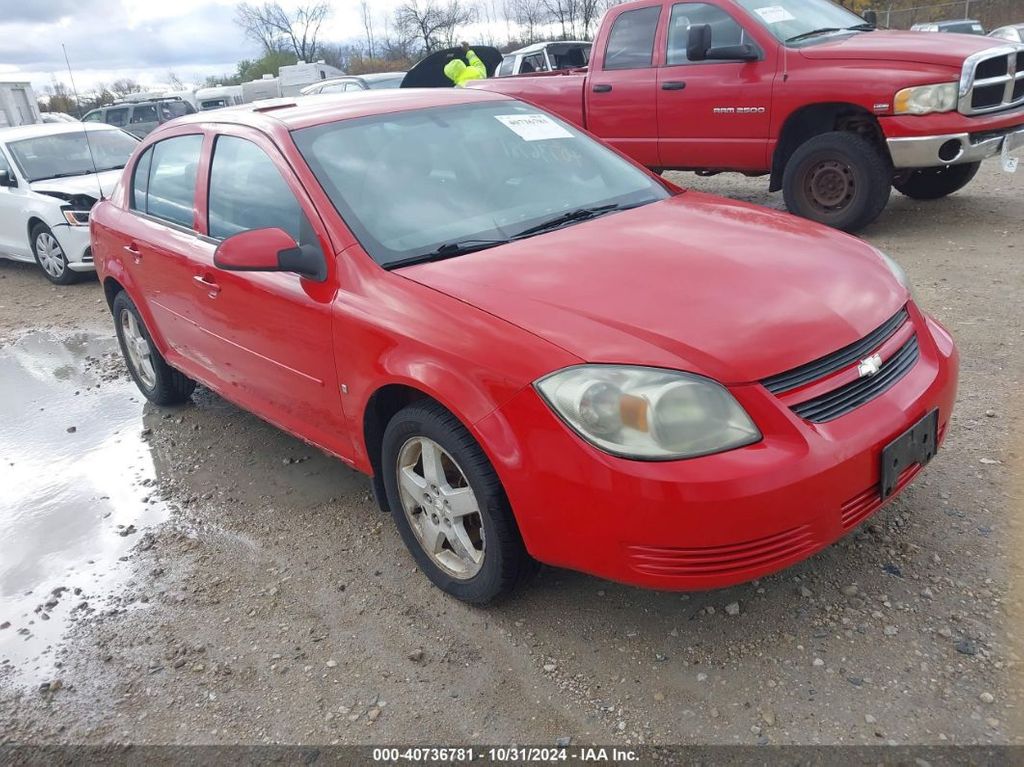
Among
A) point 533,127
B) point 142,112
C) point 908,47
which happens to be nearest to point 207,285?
point 533,127

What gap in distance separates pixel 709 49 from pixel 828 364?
214 inches

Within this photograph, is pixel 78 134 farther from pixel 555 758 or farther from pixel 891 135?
pixel 555 758

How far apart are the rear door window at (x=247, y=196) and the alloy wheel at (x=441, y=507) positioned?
901 millimetres

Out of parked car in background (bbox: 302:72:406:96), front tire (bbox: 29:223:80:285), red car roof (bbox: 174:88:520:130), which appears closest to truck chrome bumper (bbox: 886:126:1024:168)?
red car roof (bbox: 174:88:520:130)

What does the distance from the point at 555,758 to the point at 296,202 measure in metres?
2.11

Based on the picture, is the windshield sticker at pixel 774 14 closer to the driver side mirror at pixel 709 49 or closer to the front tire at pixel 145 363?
the driver side mirror at pixel 709 49

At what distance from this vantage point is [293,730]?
2.38m

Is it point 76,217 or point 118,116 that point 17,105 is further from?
point 76,217

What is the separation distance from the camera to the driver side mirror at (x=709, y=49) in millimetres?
6801

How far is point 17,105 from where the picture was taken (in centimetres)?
2508

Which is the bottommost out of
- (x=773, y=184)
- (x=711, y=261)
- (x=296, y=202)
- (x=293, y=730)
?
Result: (x=293, y=730)

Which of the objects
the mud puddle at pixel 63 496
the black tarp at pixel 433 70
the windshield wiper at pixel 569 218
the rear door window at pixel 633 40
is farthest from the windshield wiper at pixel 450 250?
the black tarp at pixel 433 70

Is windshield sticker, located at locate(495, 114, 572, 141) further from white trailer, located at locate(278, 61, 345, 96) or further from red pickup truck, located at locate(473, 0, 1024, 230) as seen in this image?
white trailer, located at locate(278, 61, 345, 96)

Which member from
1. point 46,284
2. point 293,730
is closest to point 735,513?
point 293,730
